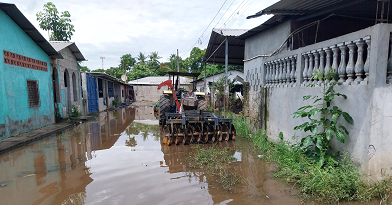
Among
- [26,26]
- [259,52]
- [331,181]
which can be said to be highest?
[26,26]

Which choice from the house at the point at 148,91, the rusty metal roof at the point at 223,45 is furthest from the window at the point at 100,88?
the house at the point at 148,91

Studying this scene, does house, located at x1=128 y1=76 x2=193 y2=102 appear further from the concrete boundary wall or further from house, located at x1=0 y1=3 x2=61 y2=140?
the concrete boundary wall

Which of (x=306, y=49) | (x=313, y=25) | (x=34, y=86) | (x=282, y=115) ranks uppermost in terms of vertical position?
(x=313, y=25)

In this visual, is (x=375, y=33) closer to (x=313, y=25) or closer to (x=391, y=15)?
(x=313, y=25)

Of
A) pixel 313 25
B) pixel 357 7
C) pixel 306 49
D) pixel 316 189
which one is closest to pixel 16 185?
pixel 316 189

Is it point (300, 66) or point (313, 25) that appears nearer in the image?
point (300, 66)

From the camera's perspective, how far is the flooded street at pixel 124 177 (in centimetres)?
337

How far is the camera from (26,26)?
27.3ft

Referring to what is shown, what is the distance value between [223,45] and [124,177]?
10136 mm

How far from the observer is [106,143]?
7004 mm

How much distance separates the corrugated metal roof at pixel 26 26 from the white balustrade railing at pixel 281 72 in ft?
27.5

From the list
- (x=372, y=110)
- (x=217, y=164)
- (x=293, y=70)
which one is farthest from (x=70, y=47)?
(x=372, y=110)

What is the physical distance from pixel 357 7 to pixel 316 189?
5.54 metres

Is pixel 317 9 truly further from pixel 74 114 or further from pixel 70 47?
pixel 70 47
